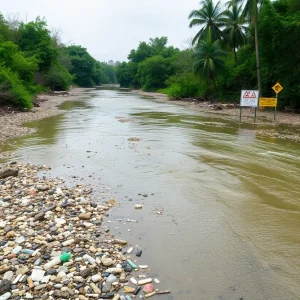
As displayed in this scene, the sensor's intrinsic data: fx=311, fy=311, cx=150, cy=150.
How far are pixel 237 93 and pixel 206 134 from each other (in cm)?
2260

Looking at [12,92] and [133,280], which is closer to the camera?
[133,280]

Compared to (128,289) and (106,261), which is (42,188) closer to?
(106,261)

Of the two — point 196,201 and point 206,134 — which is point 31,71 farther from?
point 196,201

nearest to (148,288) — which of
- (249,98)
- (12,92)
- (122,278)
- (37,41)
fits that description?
(122,278)

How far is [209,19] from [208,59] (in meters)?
7.65

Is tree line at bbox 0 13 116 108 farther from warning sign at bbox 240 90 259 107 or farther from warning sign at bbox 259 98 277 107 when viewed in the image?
warning sign at bbox 259 98 277 107

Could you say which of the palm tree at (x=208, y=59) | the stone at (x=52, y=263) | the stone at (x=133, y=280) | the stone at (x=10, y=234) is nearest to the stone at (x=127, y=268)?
the stone at (x=133, y=280)

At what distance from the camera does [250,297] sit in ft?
12.2

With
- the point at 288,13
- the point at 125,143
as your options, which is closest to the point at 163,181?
the point at 125,143

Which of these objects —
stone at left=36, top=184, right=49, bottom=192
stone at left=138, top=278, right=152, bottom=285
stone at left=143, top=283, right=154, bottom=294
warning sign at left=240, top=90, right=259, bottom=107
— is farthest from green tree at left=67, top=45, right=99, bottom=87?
stone at left=143, top=283, right=154, bottom=294

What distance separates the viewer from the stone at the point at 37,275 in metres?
3.84

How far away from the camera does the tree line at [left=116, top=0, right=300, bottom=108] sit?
24242 millimetres

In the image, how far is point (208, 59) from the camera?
1430 inches

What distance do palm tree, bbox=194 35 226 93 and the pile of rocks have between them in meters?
32.7
